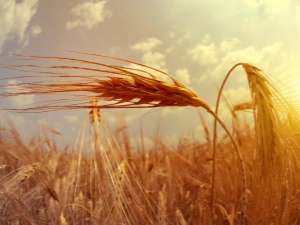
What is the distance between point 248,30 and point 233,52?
0.54 ft

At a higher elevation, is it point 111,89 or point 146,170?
point 111,89

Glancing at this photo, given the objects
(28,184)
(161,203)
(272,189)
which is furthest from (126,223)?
(28,184)

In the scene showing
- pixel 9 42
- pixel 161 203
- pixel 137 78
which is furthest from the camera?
pixel 9 42

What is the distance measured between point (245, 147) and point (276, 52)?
0.74 m

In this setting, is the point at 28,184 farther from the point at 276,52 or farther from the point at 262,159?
the point at 276,52

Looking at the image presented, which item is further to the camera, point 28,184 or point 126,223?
point 28,184

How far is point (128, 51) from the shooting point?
7.19ft

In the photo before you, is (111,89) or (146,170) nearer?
(111,89)

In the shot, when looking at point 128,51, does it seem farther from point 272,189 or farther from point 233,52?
point 272,189

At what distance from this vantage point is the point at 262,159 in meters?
0.88

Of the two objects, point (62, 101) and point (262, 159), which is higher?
point (62, 101)

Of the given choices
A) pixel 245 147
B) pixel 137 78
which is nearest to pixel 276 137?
pixel 137 78

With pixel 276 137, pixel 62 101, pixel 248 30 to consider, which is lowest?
pixel 276 137

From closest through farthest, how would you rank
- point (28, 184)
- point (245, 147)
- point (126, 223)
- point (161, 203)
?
1. point (126, 223)
2. point (161, 203)
3. point (245, 147)
4. point (28, 184)
